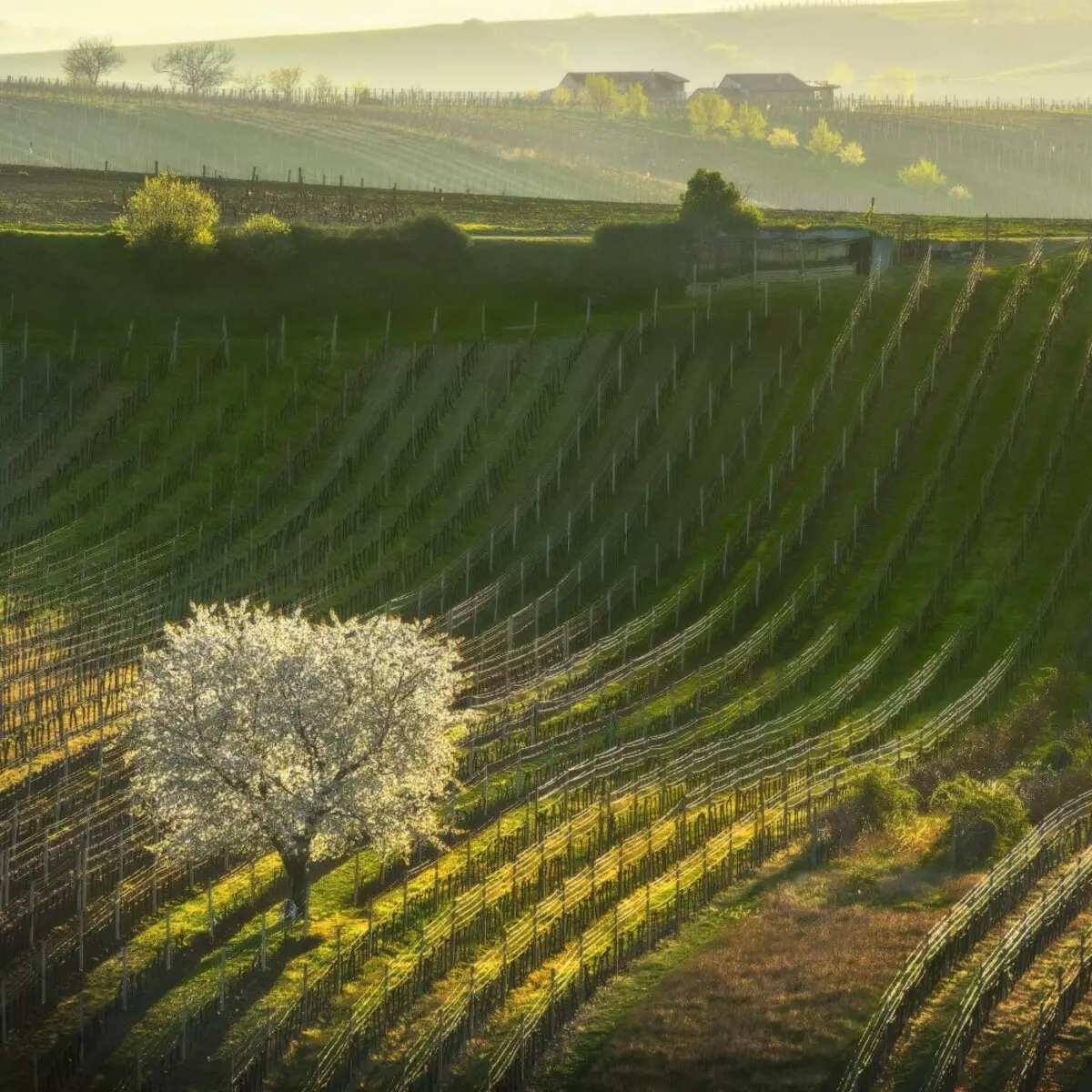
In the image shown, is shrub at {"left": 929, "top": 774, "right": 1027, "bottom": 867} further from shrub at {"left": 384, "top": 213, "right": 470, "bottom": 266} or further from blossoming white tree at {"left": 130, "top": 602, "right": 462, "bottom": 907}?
shrub at {"left": 384, "top": 213, "right": 470, "bottom": 266}

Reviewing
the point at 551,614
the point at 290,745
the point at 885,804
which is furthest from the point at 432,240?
the point at 290,745

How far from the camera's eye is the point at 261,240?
127000mm

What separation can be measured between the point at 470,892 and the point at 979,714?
2605cm

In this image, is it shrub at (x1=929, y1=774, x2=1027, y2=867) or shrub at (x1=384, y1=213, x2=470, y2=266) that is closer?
shrub at (x1=929, y1=774, x2=1027, y2=867)

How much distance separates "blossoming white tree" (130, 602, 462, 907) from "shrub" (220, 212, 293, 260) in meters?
72.0

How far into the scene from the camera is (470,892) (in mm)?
57281

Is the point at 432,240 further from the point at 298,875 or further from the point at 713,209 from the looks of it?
the point at 298,875

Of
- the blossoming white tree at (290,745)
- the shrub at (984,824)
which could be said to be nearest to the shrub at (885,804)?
the shrub at (984,824)

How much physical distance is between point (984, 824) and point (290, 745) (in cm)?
2238

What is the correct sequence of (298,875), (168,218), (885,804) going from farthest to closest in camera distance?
(168,218)
(885,804)
(298,875)

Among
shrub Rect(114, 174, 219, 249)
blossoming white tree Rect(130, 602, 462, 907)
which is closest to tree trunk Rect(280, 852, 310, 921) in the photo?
blossoming white tree Rect(130, 602, 462, 907)

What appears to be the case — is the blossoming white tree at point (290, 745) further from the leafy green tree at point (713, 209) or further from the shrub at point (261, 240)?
the leafy green tree at point (713, 209)

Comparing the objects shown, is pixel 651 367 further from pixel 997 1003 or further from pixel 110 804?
pixel 997 1003

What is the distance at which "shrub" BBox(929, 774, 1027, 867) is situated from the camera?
58031 mm
